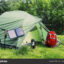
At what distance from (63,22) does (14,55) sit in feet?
21.2

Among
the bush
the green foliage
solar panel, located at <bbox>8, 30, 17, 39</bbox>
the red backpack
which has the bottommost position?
the green foliage

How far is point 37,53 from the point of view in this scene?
599cm

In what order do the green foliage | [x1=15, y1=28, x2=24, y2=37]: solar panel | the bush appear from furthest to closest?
the green foliage → [x1=15, y1=28, x2=24, y2=37]: solar panel → the bush

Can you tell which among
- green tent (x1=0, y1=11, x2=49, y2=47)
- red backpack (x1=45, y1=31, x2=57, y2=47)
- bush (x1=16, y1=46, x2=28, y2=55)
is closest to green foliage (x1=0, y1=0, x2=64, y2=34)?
green tent (x1=0, y1=11, x2=49, y2=47)

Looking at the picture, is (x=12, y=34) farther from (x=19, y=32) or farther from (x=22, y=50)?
(x=22, y=50)

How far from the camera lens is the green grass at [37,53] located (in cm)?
527

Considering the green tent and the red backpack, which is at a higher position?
the green tent

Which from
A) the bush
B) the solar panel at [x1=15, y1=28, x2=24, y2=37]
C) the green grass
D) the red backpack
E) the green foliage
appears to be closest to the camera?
the green grass

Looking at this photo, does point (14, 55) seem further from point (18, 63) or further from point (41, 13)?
point (41, 13)

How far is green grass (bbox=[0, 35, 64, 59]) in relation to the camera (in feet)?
17.3

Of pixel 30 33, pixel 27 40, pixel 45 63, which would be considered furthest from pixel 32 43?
pixel 45 63

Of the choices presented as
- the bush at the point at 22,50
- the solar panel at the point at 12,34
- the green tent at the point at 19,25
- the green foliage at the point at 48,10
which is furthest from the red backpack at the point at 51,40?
the green foliage at the point at 48,10

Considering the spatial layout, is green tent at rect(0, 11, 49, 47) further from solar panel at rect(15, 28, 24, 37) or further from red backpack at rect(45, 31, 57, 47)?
red backpack at rect(45, 31, 57, 47)

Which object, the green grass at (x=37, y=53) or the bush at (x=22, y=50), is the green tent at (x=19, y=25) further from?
the bush at (x=22, y=50)
